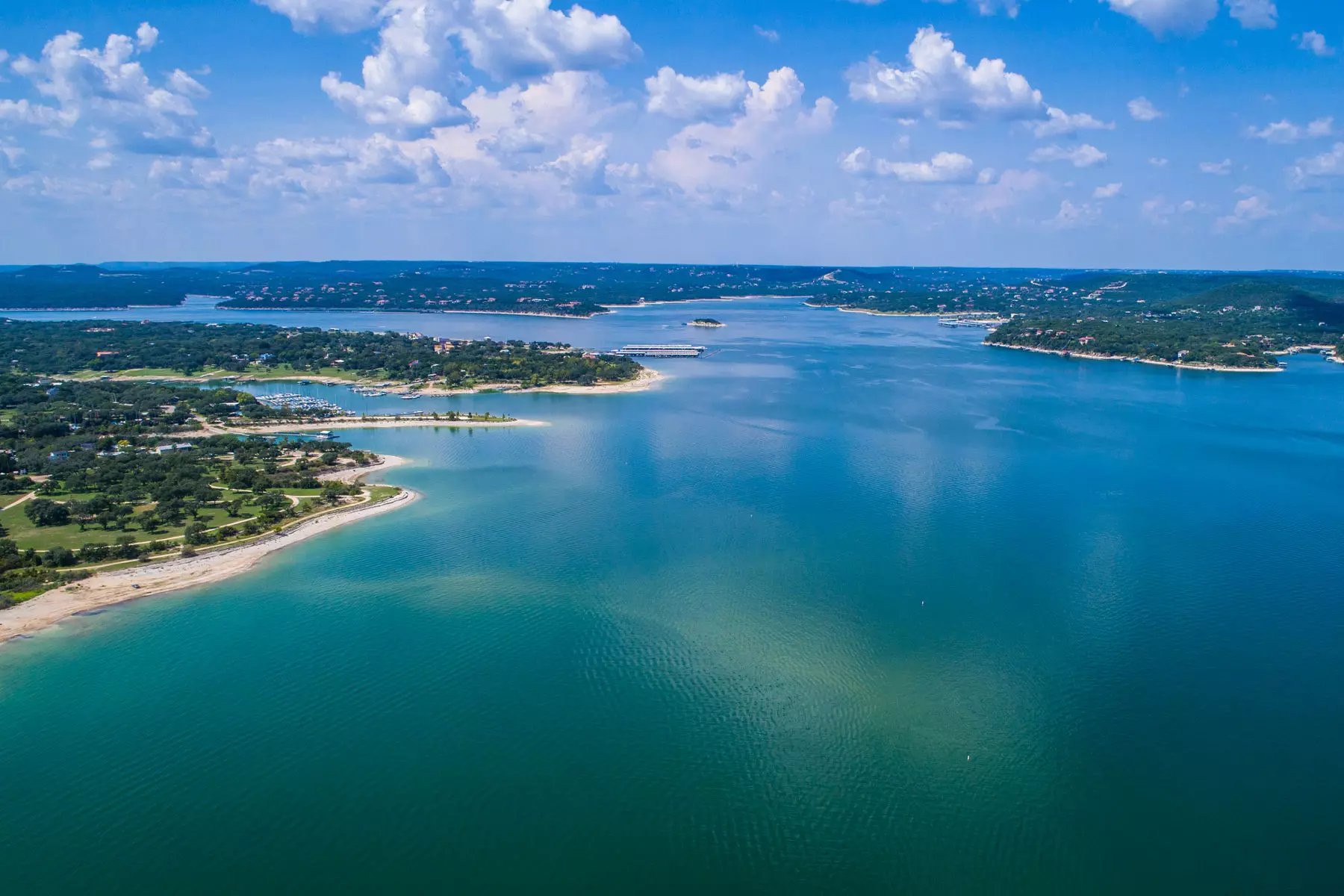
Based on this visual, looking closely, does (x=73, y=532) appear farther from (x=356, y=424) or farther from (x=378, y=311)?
(x=378, y=311)

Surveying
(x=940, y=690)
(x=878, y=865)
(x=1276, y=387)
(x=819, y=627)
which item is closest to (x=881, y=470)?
(x=819, y=627)

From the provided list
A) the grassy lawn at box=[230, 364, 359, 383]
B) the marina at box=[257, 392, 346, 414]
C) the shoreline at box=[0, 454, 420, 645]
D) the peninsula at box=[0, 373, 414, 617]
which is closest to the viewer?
the shoreline at box=[0, 454, 420, 645]

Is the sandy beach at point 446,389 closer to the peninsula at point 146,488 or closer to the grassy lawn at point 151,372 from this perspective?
the grassy lawn at point 151,372

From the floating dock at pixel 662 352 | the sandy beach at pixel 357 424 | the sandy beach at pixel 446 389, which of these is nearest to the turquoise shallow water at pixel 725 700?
the sandy beach at pixel 357 424

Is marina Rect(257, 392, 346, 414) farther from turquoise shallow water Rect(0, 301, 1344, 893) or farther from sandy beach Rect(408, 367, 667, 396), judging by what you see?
turquoise shallow water Rect(0, 301, 1344, 893)

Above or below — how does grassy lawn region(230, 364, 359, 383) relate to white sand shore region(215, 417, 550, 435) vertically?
above

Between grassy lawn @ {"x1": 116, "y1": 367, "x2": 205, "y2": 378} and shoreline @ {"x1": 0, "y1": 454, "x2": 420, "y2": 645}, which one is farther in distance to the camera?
grassy lawn @ {"x1": 116, "y1": 367, "x2": 205, "y2": 378}

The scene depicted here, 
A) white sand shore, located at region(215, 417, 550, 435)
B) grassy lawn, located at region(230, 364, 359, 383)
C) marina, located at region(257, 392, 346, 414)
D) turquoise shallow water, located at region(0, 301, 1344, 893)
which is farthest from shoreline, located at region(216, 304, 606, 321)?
turquoise shallow water, located at region(0, 301, 1344, 893)

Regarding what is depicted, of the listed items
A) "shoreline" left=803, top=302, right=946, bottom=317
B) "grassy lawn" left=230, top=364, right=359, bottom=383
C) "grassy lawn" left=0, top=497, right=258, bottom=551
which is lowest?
"grassy lawn" left=0, top=497, right=258, bottom=551
